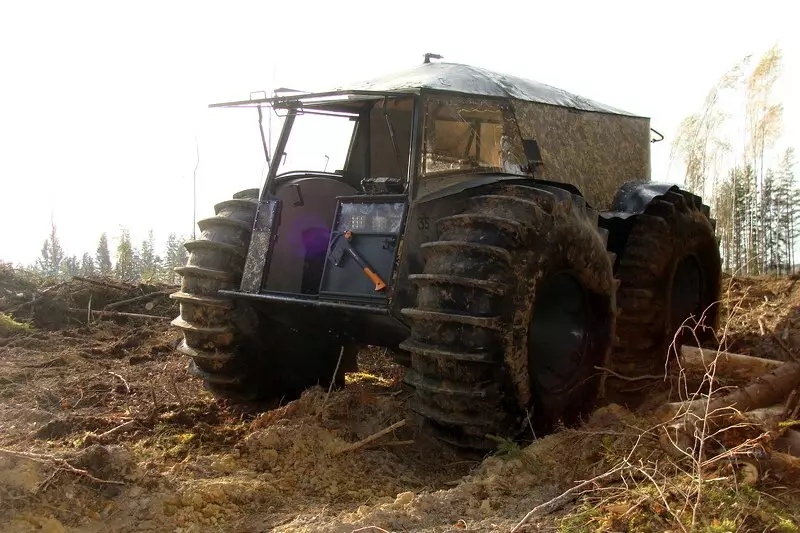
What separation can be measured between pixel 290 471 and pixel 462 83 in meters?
2.72

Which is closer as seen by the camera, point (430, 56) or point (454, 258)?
point (454, 258)

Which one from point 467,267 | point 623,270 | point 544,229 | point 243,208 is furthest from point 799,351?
point 243,208

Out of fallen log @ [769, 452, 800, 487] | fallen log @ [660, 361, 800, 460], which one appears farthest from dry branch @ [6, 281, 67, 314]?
fallen log @ [769, 452, 800, 487]

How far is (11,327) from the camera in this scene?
29.3 feet

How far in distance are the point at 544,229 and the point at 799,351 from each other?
111 inches

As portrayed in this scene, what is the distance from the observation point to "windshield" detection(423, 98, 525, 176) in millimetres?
4883

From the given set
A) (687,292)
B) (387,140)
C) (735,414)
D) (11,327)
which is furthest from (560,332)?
(11,327)

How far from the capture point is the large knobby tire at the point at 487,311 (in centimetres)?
398

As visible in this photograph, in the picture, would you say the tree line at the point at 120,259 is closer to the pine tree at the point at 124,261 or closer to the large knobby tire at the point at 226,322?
the pine tree at the point at 124,261

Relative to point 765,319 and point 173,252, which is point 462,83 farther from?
point 173,252

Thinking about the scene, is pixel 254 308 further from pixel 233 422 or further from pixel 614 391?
pixel 614 391

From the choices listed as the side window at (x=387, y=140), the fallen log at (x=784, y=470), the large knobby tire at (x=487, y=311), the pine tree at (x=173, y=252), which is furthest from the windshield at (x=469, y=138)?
the pine tree at (x=173, y=252)

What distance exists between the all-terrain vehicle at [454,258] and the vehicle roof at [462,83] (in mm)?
24

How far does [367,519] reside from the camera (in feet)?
10.3
